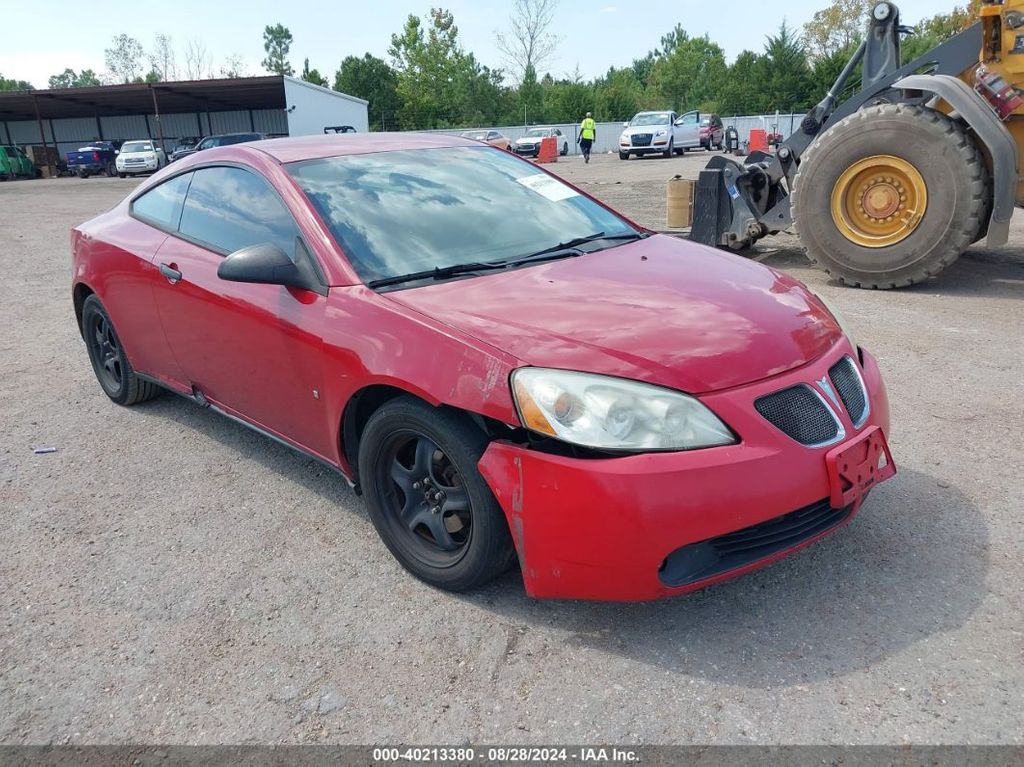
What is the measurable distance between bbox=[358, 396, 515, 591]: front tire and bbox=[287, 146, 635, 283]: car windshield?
24.5 inches

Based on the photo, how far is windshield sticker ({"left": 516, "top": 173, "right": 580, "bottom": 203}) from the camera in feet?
12.3

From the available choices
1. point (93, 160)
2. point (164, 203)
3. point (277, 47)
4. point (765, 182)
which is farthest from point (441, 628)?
point (277, 47)

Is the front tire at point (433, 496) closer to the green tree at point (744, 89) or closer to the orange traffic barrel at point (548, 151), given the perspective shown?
the orange traffic barrel at point (548, 151)

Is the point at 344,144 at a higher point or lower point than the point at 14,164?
higher

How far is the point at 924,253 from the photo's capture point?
22.1 ft

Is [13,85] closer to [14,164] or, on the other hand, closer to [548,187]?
[14,164]

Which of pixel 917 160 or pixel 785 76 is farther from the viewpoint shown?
pixel 785 76

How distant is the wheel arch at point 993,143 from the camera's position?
6293 millimetres

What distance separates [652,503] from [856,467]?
739mm

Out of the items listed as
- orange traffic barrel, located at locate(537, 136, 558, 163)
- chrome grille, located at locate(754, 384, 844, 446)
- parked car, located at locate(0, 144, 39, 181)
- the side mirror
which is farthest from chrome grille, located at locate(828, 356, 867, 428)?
parked car, located at locate(0, 144, 39, 181)

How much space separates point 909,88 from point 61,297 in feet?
27.6

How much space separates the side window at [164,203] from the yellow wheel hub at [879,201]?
5563 mm

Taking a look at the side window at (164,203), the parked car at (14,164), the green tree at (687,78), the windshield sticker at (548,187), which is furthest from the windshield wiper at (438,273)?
the green tree at (687,78)

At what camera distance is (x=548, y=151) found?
35844 millimetres
